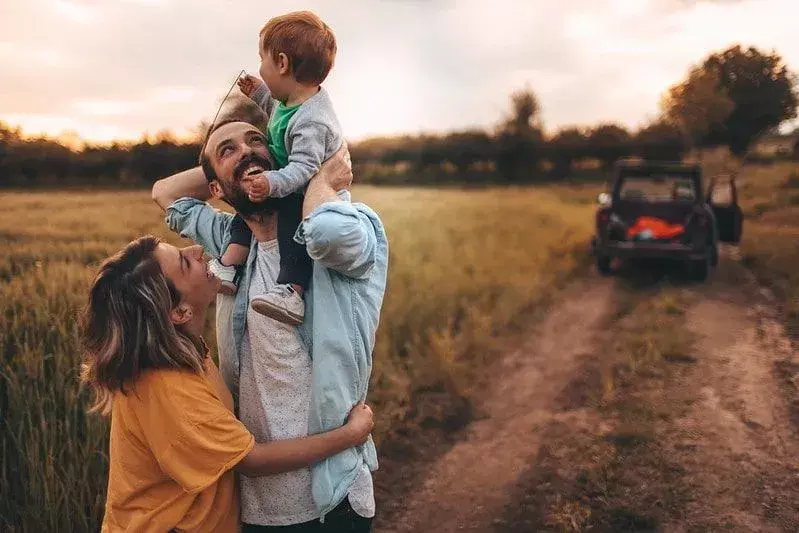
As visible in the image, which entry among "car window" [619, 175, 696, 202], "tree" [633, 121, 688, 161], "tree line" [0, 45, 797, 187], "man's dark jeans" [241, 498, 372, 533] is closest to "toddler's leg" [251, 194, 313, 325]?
"man's dark jeans" [241, 498, 372, 533]

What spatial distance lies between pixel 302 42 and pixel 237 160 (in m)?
0.35

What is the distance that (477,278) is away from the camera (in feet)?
30.4

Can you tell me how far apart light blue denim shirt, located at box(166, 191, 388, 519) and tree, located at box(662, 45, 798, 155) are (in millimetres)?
5922

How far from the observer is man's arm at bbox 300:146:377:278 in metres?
1.64

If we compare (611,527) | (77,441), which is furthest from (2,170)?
(611,527)

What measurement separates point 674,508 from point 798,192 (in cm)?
1040

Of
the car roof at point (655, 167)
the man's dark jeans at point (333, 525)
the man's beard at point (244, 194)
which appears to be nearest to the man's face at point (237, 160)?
the man's beard at point (244, 194)

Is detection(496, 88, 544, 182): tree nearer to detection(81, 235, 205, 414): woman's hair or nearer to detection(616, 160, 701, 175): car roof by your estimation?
detection(616, 160, 701, 175): car roof

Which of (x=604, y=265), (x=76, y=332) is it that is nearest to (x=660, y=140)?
(x=604, y=265)

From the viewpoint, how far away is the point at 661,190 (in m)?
10.1

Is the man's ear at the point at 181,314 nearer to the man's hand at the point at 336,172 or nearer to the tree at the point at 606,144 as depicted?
the man's hand at the point at 336,172

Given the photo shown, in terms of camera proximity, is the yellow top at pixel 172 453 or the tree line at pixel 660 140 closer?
the yellow top at pixel 172 453

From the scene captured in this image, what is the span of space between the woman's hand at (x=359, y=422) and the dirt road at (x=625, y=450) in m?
2.11

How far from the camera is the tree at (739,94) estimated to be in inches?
258
